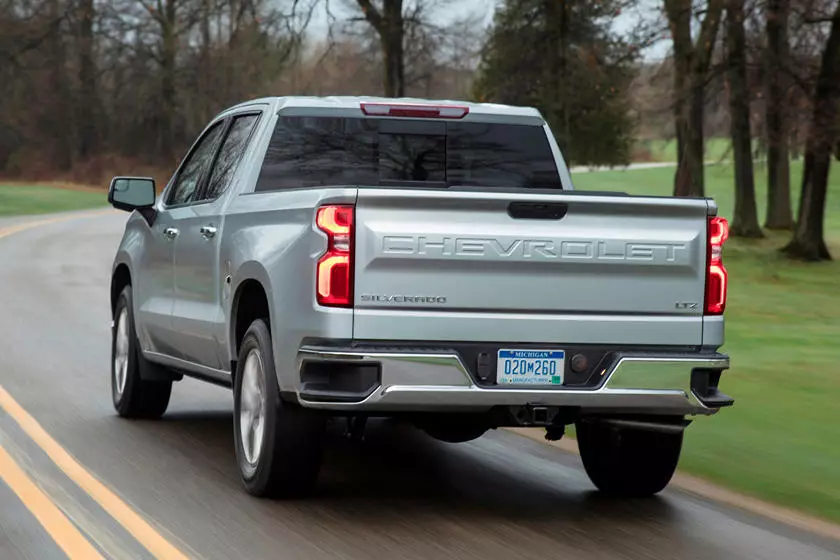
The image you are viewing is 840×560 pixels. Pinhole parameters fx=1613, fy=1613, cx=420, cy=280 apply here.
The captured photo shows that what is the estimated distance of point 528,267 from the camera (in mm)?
7188

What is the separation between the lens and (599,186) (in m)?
84.5

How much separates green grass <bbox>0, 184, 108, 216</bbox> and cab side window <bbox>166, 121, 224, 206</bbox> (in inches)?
1750

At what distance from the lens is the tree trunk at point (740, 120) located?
112 ft

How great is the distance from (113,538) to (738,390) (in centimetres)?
729

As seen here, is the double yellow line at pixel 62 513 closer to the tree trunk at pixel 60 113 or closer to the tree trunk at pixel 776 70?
the tree trunk at pixel 776 70

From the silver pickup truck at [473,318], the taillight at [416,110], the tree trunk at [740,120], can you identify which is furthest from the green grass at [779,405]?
the tree trunk at [740,120]

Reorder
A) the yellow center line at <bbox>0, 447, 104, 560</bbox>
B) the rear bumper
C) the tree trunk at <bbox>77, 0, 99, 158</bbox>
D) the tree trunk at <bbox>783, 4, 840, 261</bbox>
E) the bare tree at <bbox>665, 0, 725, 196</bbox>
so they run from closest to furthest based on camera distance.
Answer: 1. the yellow center line at <bbox>0, 447, 104, 560</bbox>
2. the rear bumper
3. the tree trunk at <bbox>783, 4, 840, 261</bbox>
4. the bare tree at <bbox>665, 0, 725, 196</bbox>
5. the tree trunk at <bbox>77, 0, 99, 158</bbox>

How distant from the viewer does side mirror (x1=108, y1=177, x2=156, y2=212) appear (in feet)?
33.1

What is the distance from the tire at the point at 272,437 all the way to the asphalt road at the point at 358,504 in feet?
0.33

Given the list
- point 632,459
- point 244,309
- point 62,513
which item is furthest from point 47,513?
point 632,459

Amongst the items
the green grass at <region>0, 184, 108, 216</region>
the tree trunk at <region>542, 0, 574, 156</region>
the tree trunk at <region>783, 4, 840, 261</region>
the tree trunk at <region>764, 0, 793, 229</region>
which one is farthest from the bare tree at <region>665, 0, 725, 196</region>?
the green grass at <region>0, 184, 108, 216</region>

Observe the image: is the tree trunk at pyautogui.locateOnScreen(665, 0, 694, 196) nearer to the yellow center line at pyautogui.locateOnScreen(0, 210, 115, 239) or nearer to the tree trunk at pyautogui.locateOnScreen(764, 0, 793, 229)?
the tree trunk at pyautogui.locateOnScreen(764, 0, 793, 229)

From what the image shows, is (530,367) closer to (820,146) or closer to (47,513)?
(47,513)

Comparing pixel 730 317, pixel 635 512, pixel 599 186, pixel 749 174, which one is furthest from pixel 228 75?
pixel 635 512
